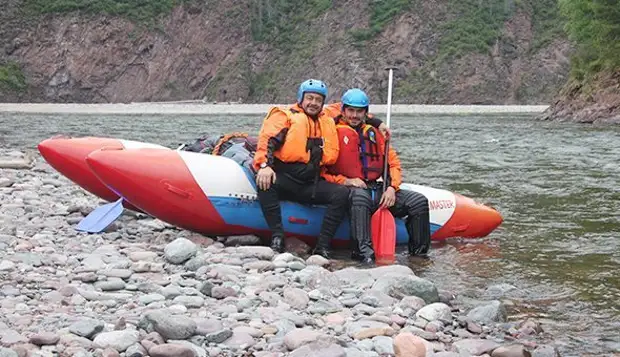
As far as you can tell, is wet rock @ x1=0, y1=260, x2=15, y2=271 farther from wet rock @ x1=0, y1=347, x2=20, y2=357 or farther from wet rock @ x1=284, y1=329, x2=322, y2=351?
wet rock @ x1=284, y1=329, x2=322, y2=351

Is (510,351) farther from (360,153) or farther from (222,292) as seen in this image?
(360,153)

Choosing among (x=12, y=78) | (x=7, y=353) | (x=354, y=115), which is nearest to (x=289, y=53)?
(x=12, y=78)

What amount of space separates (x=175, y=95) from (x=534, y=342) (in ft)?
163

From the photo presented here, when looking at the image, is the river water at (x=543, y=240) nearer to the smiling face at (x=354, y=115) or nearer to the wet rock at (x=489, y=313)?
the wet rock at (x=489, y=313)

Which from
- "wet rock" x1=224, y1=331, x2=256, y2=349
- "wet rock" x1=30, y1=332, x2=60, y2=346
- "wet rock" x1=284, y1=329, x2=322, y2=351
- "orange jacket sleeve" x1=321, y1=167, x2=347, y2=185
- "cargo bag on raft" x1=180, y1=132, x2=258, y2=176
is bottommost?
"wet rock" x1=224, y1=331, x2=256, y2=349

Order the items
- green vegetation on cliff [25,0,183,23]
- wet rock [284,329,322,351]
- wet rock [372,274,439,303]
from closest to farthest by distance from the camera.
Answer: wet rock [284,329,322,351], wet rock [372,274,439,303], green vegetation on cliff [25,0,183,23]

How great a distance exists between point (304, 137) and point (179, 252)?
4.98 ft

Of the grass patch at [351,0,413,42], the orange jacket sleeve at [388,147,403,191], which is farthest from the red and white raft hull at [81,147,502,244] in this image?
the grass patch at [351,0,413,42]

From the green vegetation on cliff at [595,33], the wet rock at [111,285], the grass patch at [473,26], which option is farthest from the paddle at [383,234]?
the grass patch at [473,26]

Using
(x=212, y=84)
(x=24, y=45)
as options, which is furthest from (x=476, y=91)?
(x=24, y=45)

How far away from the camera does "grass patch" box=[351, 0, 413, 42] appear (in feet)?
165

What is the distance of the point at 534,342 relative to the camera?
11.8 feet

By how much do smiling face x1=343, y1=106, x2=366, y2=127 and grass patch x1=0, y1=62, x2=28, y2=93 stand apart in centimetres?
4643

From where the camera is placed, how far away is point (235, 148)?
636 centimetres
